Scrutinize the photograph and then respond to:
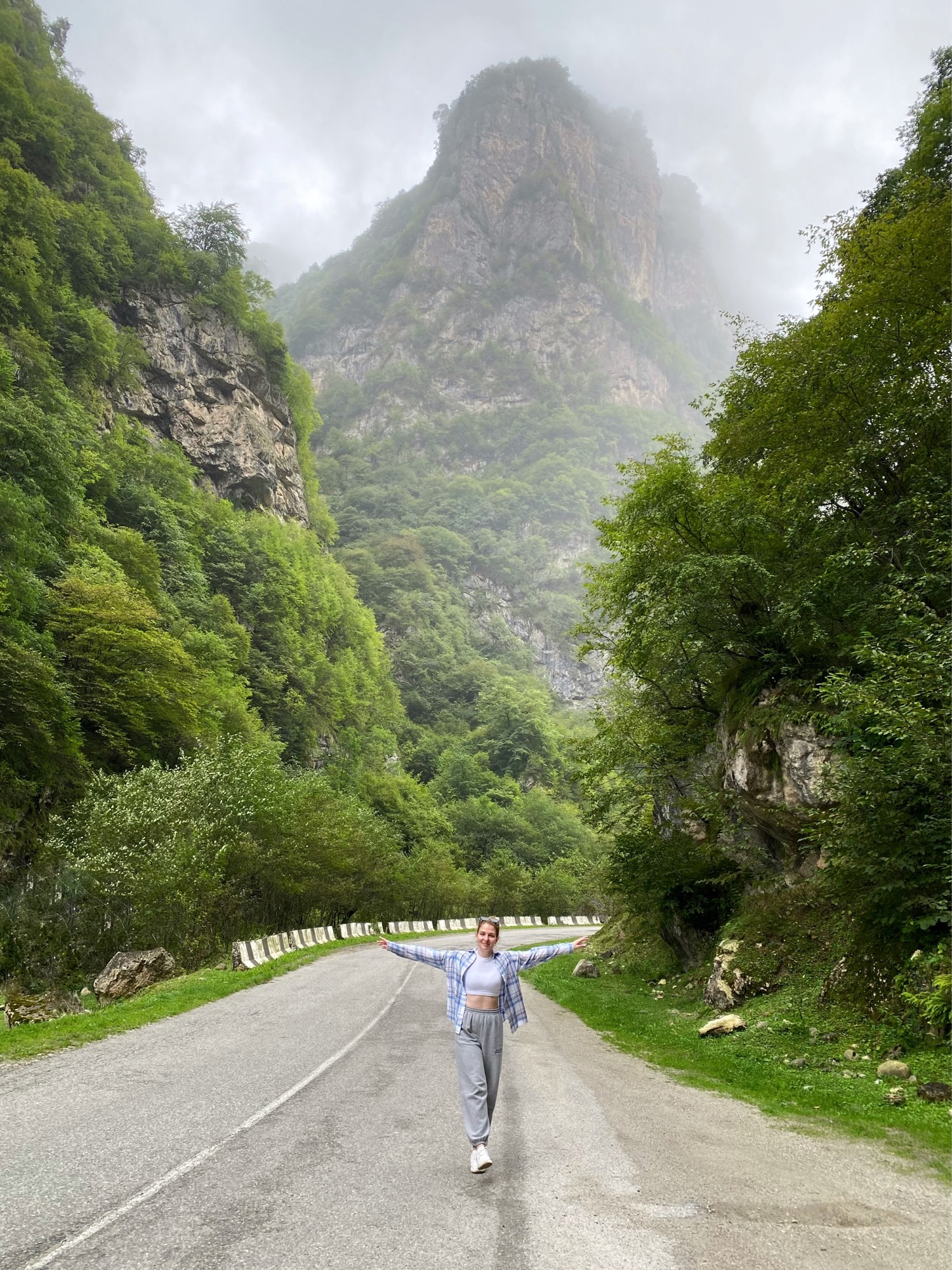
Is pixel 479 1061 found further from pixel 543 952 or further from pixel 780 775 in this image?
pixel 780 775

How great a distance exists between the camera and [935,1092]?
6727 mm

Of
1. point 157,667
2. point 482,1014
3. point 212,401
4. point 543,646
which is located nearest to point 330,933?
point 157,667

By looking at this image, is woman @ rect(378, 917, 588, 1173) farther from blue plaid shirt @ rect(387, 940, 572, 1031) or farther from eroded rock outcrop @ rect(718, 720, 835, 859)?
eroded rock outcrop @ rect(718, 720, 835, 859)

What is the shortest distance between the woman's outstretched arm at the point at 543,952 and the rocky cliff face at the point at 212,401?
48.2m

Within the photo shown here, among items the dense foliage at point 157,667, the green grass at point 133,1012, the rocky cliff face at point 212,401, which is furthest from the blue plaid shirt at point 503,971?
the rocky cliff face at point 212,401

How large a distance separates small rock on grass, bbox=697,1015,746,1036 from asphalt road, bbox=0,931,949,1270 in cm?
233

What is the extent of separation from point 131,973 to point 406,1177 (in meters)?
13.5

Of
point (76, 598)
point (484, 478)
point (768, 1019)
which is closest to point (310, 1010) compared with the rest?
point (768, 1019)

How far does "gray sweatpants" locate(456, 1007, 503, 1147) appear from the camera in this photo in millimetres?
5070

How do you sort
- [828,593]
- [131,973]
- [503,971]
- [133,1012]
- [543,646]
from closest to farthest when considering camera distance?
[503,971]
[133,1012]
[828,593]
[131,973]
[543,646]

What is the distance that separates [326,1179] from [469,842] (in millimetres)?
59925

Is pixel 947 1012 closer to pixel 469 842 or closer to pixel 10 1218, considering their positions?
pixel 10 1218

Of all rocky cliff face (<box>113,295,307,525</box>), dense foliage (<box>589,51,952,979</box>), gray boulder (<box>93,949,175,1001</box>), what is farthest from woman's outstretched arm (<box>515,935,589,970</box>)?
rocky cliff face (<box>113,295,307,525</box>)

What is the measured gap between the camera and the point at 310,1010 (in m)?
12.7
